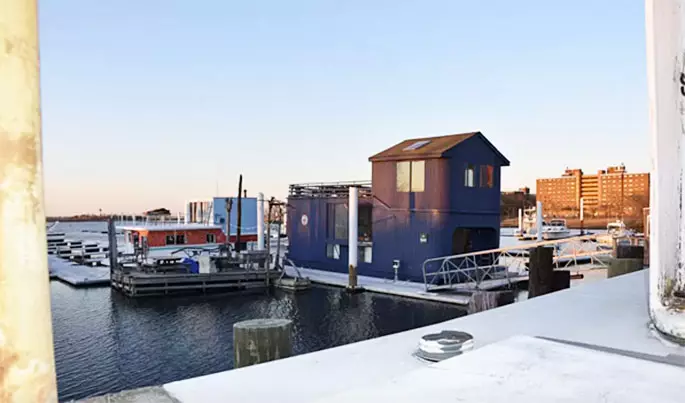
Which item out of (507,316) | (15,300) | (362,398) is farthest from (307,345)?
(15,300)

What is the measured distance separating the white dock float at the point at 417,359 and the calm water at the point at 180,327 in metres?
7.80

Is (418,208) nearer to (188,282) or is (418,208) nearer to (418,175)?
(418,175)

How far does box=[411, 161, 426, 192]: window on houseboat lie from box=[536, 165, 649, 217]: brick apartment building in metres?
102

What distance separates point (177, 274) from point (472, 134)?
1446 centimetres

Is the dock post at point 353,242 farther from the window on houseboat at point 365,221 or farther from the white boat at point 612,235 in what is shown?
the white boat at point 612,235

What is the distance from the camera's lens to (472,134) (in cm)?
2239

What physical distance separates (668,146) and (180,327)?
14.6 metres

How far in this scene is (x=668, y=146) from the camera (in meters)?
4.00

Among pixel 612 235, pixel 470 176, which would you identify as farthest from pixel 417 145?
pixel 612 235

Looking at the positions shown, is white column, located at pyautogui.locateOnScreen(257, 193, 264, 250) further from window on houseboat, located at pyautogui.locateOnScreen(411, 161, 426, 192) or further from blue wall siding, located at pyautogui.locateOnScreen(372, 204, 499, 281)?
window on houseboat, located at pyautogui.locateOnScreen(411, 161, 426, 192)

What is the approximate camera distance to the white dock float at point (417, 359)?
273 centimetres

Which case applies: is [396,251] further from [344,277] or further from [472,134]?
[472,134]

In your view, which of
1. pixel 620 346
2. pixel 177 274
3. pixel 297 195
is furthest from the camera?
pixel 297 195

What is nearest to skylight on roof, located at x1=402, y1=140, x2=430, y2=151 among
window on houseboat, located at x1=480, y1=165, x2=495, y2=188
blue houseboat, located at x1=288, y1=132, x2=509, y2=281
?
blue houseboat, located at x1=288, y1=132, x2=509, y2=281
